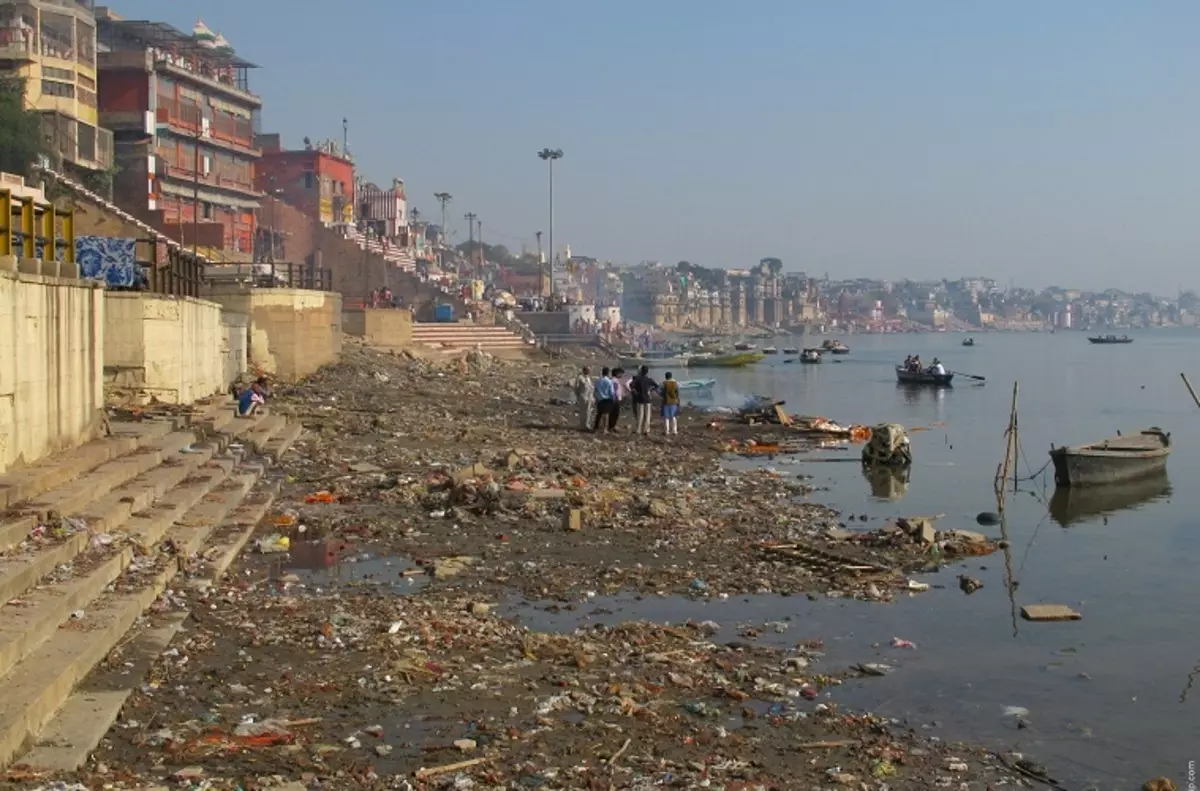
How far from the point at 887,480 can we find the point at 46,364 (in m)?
14.6

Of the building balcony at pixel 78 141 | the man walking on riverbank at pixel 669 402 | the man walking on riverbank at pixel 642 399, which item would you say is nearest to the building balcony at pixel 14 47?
the building balcony at pixel 78 141

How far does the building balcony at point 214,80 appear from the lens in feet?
174

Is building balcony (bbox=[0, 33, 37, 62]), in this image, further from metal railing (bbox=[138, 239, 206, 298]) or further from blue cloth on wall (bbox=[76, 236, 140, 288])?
blue cloth on wall (bbox=[76, 236, 140, 288])

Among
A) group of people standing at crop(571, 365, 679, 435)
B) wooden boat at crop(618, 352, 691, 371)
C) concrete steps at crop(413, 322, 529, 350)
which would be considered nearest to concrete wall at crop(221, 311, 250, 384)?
group of people standing at crop(571, 365, 679, 435)

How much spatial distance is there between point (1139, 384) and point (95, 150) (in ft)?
179

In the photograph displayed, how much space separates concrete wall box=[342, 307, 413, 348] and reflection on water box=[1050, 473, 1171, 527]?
29524 mm

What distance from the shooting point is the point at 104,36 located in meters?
54.0

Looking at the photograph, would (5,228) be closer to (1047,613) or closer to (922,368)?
(1047,613)

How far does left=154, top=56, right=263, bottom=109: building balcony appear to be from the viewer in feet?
174

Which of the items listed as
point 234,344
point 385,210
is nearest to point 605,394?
point 234,344

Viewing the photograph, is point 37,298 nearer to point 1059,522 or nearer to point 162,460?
point 162,460

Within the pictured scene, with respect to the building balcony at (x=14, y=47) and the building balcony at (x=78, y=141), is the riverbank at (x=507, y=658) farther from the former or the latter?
the building balcony at (x=14, y=47)

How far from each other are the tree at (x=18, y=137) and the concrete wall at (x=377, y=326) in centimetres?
1199

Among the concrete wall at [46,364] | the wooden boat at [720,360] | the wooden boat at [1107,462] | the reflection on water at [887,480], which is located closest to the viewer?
the concrete wall at [46,364]
